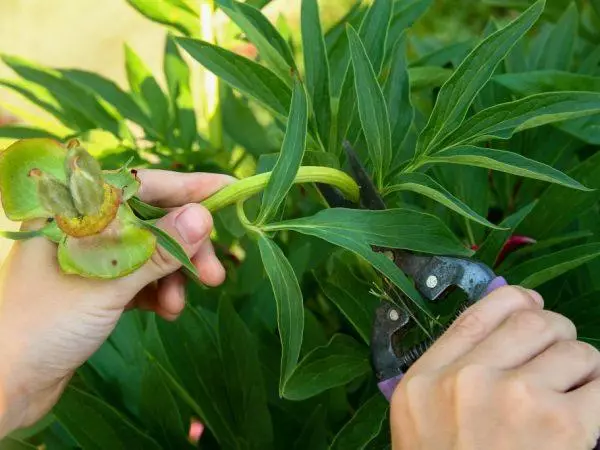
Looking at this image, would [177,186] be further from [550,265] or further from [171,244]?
[550,265]

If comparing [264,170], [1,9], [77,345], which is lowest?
[1,9]

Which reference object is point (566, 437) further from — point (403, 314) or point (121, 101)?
point (121, 101)

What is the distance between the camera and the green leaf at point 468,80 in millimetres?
617

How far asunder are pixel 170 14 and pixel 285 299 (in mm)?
511

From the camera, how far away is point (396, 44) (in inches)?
30.9

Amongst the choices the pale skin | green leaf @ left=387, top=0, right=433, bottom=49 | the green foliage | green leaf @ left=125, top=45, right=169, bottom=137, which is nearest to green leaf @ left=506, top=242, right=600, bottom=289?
the green foliage

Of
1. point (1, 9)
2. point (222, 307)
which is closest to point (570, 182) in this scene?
point (222, 307)

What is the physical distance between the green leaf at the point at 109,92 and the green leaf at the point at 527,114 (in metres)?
0.53

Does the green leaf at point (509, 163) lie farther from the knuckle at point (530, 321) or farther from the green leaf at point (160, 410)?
the green leaf at point (160, 410)

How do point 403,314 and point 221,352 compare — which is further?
point 221,352

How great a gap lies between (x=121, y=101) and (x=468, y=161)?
1.94ft

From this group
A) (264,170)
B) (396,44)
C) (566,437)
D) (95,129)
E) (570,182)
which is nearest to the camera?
(566,437)

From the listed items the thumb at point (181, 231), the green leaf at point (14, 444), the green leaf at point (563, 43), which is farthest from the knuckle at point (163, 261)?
the green leaf at point (563, 43)

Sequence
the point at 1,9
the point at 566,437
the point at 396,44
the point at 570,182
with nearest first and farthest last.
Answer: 1. the point at 566,437
2. the point at 570,182
3. the point at 396,44
4. the point at 1,9
